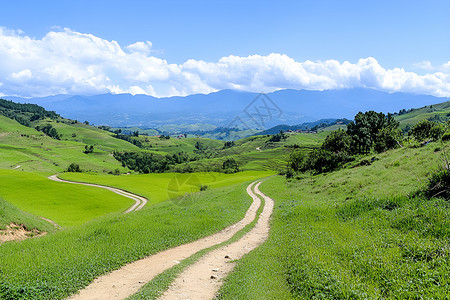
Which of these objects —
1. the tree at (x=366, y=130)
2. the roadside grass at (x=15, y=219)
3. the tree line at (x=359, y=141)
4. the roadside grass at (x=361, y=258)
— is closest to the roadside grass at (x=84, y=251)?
the roadside grass at (x=361, y=258)

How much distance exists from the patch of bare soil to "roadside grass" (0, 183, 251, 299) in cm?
1051

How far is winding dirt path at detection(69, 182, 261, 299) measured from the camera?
12.5m

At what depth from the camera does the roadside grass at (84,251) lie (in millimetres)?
12316

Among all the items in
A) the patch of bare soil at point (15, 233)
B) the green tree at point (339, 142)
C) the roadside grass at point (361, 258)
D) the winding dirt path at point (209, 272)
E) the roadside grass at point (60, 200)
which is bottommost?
the roadside grass at point (60, 200)

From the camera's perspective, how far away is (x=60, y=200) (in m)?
54.8

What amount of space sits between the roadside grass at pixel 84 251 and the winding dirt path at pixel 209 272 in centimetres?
428

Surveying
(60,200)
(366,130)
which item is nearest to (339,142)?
(366,130)

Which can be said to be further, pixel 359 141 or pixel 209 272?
pixel 359 141

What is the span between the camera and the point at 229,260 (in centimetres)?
1622

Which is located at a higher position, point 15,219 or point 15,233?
point 15,219

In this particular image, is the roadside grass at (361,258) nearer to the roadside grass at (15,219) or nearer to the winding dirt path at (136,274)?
the winding dirt path at (136,274)

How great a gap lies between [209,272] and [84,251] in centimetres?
868

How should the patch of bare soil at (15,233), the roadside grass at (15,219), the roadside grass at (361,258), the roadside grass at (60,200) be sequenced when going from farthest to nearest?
the roadside grass at (60,200) → the roadside grass at (15,219) → the patch of bare soil at (15,233) → the roadside grass at (361,258)

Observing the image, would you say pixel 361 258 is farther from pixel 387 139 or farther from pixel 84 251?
pixel 387 139
